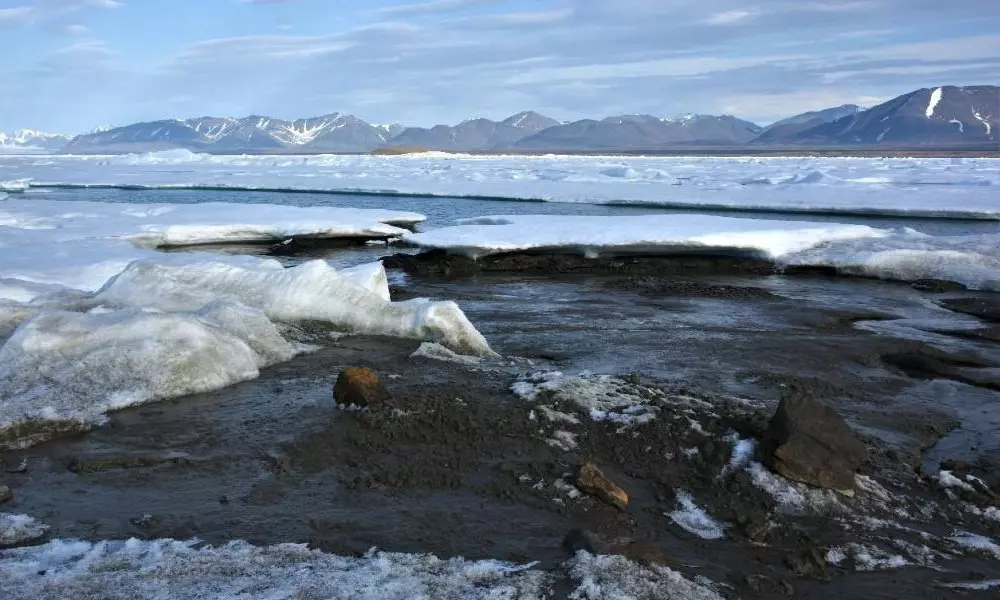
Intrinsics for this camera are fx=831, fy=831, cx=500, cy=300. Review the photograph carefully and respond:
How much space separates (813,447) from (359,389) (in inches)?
102

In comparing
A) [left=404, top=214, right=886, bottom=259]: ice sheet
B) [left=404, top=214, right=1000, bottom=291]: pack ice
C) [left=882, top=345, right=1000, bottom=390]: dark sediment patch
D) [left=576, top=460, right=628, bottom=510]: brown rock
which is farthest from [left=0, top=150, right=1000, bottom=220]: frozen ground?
[left=576, top=460, right=628, bottom=510]: brown rock

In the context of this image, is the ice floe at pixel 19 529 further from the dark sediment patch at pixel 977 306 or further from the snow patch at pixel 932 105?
the snow patch at pixel 932 105

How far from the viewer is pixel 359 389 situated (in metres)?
5.07

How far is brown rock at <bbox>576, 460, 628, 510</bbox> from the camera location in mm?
3869

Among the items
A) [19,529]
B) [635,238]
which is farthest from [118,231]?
[19,529]

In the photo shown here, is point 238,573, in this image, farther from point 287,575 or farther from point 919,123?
point 919,123

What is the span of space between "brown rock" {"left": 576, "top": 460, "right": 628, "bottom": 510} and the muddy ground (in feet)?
0.17

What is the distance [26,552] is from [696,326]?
606 centimetres

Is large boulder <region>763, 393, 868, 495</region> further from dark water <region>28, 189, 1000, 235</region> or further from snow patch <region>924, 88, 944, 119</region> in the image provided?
snow patch <region>924, 88, 944, 119</region>

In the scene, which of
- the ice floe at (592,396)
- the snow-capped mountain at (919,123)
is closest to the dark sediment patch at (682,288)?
the ice floe at (592,396)

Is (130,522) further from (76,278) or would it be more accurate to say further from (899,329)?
(899,329)

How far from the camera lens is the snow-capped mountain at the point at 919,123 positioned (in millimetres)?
172575

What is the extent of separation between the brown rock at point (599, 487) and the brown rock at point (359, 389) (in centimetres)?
159

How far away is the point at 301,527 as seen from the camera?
363 cm
